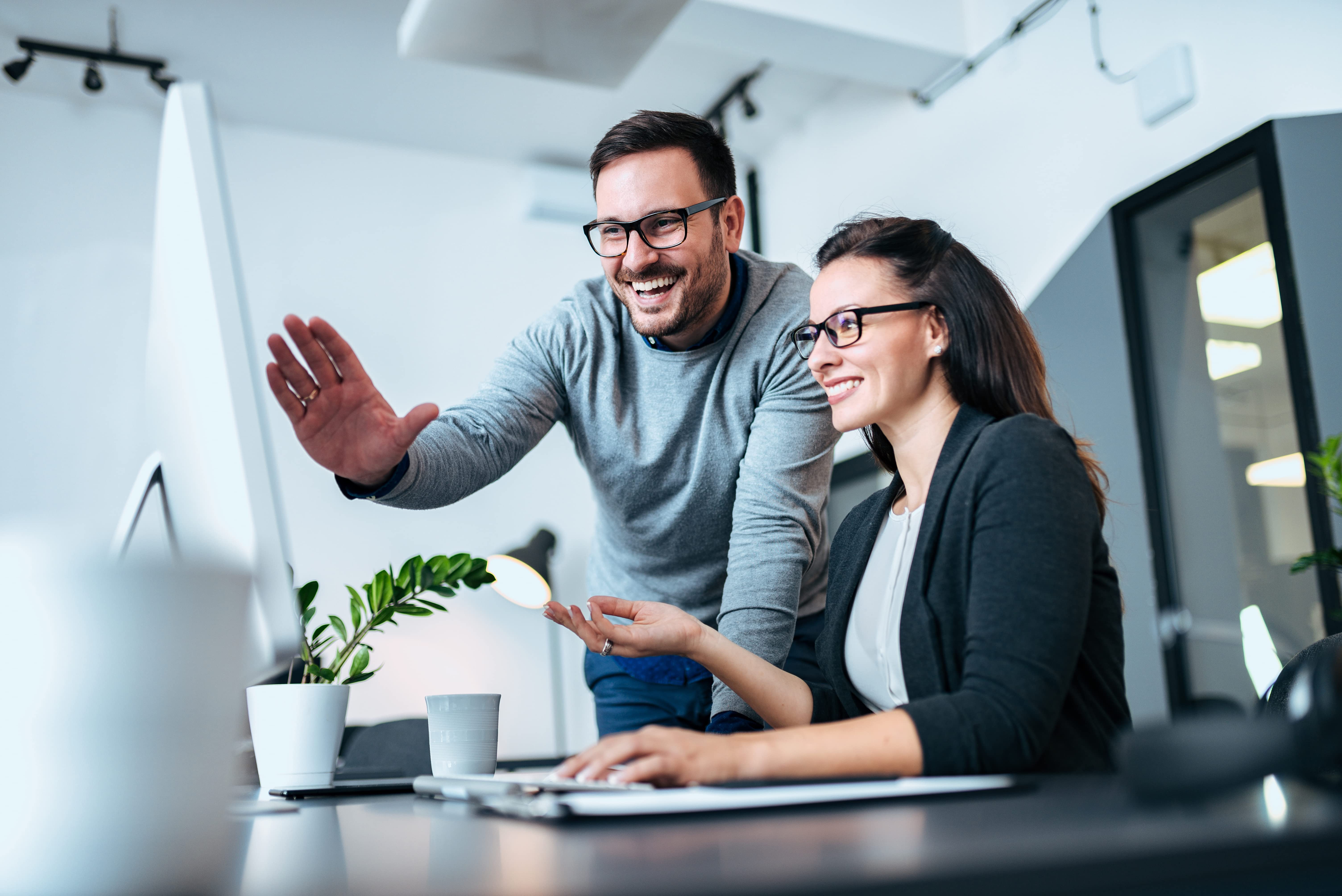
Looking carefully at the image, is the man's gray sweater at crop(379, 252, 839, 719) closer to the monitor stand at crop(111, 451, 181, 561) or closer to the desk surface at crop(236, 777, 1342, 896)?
the monitor stand at crop(111, 451, 181, 561)

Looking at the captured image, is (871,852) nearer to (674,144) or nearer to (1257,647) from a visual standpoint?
(674,144)

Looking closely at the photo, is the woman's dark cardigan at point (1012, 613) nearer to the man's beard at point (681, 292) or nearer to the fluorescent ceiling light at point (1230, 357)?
the man's beard at point (681, 292)

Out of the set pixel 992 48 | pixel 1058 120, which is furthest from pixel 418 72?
pixel 1058 120

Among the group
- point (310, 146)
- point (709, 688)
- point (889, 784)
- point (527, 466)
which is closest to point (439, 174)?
point (310, 146)

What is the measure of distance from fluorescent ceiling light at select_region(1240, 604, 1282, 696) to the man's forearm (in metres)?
2.21

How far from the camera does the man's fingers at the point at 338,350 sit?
998 mm

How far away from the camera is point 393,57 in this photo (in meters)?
4.47

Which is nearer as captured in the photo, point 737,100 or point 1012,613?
point 1012,613

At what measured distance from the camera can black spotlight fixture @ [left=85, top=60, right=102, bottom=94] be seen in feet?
14.0

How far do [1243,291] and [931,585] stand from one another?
2663 mm

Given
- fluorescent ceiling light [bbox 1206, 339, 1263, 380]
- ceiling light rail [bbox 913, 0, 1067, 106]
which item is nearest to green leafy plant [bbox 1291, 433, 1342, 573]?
fluorescent ceiling light [bbox 1206, 339, 1263, 380]

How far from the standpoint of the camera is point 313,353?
3.44ft

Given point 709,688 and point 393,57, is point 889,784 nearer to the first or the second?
point 709,688

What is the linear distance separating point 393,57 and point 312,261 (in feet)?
3.43
